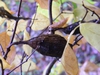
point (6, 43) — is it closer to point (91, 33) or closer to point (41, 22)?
point (41, 22)

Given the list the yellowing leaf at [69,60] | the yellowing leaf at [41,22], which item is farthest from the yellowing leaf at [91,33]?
the yellowing leaf at [41,22]

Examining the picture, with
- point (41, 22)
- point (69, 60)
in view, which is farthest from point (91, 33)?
point (41, 22)

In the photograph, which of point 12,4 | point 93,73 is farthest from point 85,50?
point 93,73

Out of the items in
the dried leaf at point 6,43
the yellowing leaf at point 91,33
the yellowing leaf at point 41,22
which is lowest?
the dried leaf at point 6,43

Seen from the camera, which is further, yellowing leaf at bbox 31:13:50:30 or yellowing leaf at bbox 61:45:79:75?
yellowing leaf at bbox 31:13:50:30

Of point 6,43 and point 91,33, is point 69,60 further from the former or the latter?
point 6,43

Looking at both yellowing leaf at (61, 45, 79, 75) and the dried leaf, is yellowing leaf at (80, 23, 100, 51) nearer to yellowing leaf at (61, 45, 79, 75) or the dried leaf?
yellowing leaf at (61, 45, 79, 75)

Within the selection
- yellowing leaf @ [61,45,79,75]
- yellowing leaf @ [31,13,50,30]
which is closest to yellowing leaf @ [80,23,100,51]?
yellowing leaf @ [61,45,79,75]

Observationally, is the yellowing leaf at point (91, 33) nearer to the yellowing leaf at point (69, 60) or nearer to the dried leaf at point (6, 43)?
the yellowing leaf at point (69, 60)

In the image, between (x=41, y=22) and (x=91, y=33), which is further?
(x=41, y=22)

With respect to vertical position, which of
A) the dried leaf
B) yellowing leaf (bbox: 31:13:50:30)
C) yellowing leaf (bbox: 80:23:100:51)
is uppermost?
yellowing leaf (bbox: 80:23:100:51)

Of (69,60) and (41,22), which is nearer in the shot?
(69,60)

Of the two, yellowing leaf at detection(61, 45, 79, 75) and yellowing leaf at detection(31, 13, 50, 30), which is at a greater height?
yellowing leaf at detection(61, 45, 79, 75)
